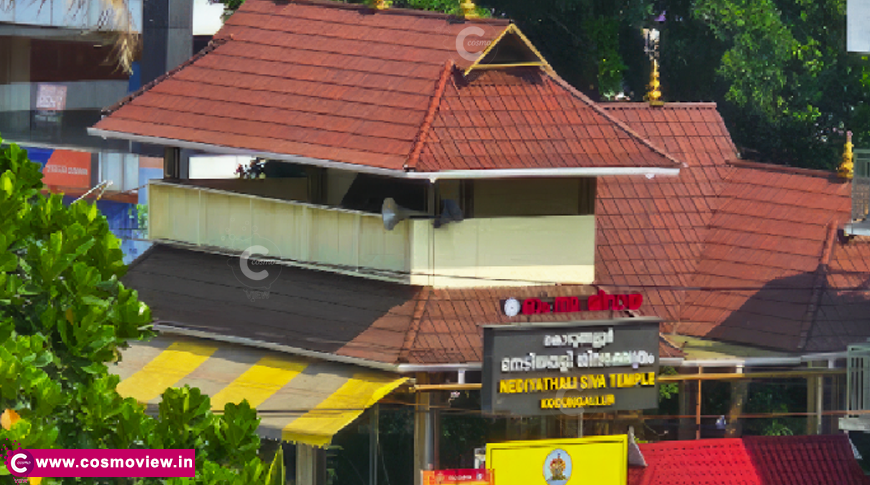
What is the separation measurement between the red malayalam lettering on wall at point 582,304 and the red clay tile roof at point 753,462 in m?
2.26

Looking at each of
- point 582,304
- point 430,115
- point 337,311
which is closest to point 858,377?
point 582,304

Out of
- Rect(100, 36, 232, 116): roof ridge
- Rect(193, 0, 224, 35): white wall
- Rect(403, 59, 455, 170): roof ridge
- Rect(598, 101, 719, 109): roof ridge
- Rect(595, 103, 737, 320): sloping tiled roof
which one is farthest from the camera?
Rect(193, 0, 224, 35): white wall

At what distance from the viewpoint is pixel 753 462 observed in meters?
25.2

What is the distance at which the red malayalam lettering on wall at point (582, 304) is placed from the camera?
23.5 m

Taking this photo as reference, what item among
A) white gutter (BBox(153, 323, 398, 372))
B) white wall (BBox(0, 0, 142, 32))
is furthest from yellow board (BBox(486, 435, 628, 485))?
white wall (BBox(0, 0, 142, 32))

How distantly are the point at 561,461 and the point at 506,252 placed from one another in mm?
3394

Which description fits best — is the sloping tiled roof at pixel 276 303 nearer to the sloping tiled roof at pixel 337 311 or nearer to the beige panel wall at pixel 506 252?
the sloping tiled roof at pixel 337 311

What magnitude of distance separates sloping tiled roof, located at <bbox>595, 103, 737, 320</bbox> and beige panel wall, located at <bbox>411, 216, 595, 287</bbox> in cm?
164

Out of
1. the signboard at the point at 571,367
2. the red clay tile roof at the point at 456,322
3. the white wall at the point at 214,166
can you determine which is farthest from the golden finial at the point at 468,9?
the white wall at the point at 214,166

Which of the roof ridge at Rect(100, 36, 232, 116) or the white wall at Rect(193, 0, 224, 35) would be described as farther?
the white wall at Rect(193, 0, 224, 35)

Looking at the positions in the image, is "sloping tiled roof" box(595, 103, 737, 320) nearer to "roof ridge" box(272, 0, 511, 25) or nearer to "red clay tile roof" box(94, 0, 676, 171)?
"red clay tile roof" box(94, 0, 676, 171)

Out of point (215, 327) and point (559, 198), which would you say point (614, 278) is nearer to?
point (559, 198)

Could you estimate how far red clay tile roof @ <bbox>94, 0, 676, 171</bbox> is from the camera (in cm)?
2472

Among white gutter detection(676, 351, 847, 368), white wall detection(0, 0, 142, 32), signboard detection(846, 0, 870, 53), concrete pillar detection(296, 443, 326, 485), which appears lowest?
concrete pillar detection(296, 443, 326, 485)
